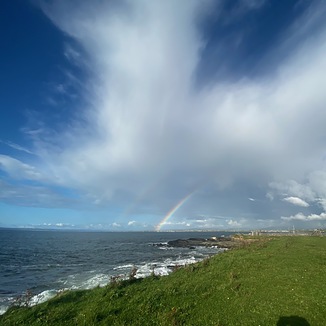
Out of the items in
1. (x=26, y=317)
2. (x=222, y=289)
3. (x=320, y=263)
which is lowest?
(x=26, y=317)

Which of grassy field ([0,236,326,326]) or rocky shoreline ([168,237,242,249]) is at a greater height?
rocky shoreline ([168,237,242,249])

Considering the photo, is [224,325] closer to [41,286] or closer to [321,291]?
[321,291]

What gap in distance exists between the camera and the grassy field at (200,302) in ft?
58.2

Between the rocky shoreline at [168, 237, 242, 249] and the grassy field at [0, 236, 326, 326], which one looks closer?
the grassy field at [0, 236, 326, 326]

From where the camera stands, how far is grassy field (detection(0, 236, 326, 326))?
17.8 metres

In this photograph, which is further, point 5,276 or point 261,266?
point 5,276

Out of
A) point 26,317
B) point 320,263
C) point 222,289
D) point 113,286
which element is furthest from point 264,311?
point 320,263

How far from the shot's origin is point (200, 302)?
2081 centimetres

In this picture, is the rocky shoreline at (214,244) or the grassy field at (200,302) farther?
the rocky shoreline at (214,244)

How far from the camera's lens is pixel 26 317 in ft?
67.2

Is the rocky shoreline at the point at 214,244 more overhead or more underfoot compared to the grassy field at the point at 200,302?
more overhead

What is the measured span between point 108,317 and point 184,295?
6.52m

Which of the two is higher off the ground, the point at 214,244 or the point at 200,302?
the point at 214,244

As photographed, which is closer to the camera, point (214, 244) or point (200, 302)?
point (200, 302)
